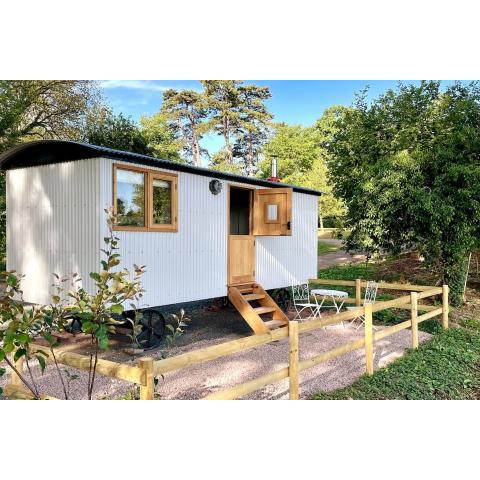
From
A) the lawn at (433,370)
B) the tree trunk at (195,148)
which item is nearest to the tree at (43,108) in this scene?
the tree trunk at (195,148)

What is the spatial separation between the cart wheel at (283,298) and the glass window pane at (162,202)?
468 centimetres

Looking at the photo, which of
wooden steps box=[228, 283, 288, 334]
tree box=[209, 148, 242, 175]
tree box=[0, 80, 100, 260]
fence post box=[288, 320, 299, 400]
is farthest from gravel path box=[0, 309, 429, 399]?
tree box=[209, 148, 242, 175]

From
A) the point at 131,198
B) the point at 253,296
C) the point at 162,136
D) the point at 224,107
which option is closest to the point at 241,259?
the point at 253,296

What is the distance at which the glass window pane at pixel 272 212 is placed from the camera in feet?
27.2

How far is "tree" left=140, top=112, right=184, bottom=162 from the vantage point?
1941cm

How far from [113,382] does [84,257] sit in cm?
161

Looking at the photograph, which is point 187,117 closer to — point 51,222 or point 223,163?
point 223,163

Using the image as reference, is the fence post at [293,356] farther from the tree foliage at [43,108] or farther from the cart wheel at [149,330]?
the tree foliage at [43,108]

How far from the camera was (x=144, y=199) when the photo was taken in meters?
6.34

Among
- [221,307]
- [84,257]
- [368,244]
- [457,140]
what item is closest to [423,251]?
[368,244]

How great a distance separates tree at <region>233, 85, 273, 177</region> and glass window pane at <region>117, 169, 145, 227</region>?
14988mm

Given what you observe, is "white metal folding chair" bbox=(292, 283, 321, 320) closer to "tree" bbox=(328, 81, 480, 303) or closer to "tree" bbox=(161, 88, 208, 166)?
"tree" bbox=(328, 81, 480, 303)

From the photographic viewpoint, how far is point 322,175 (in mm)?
19703
